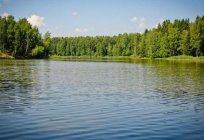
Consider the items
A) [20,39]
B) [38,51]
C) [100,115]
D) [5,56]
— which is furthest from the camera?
[38,51]

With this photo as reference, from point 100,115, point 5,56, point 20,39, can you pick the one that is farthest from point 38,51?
point 100,115

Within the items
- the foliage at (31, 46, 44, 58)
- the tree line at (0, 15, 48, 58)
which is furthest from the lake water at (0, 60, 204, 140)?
the foliage at (31, 46, 44, 58)

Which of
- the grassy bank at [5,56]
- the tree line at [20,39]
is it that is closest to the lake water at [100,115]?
the grassy bank at [5,56]

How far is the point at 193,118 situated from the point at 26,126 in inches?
410

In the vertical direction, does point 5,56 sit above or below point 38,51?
below

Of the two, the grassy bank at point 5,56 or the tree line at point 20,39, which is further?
the tree line at point 20,39

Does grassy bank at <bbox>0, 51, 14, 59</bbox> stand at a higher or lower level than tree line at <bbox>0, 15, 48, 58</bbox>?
lower

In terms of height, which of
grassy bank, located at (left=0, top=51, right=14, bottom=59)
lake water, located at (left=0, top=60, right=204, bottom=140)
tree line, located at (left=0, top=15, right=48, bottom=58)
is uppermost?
tree line, located at (left=0, top=15, right=48, bottom=58)

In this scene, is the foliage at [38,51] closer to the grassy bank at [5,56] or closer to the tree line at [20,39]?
the tree line at [20,39]

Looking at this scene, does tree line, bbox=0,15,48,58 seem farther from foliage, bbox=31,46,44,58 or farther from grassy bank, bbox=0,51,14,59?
grassy bank, bbox=0,51,14,59

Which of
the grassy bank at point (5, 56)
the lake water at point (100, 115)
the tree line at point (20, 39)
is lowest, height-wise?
the lake water at point (100, 115)

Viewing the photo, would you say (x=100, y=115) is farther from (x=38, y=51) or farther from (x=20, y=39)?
(x=38, y=51)

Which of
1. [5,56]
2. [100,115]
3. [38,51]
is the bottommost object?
[100,115]

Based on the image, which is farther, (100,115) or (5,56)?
(5,56)
